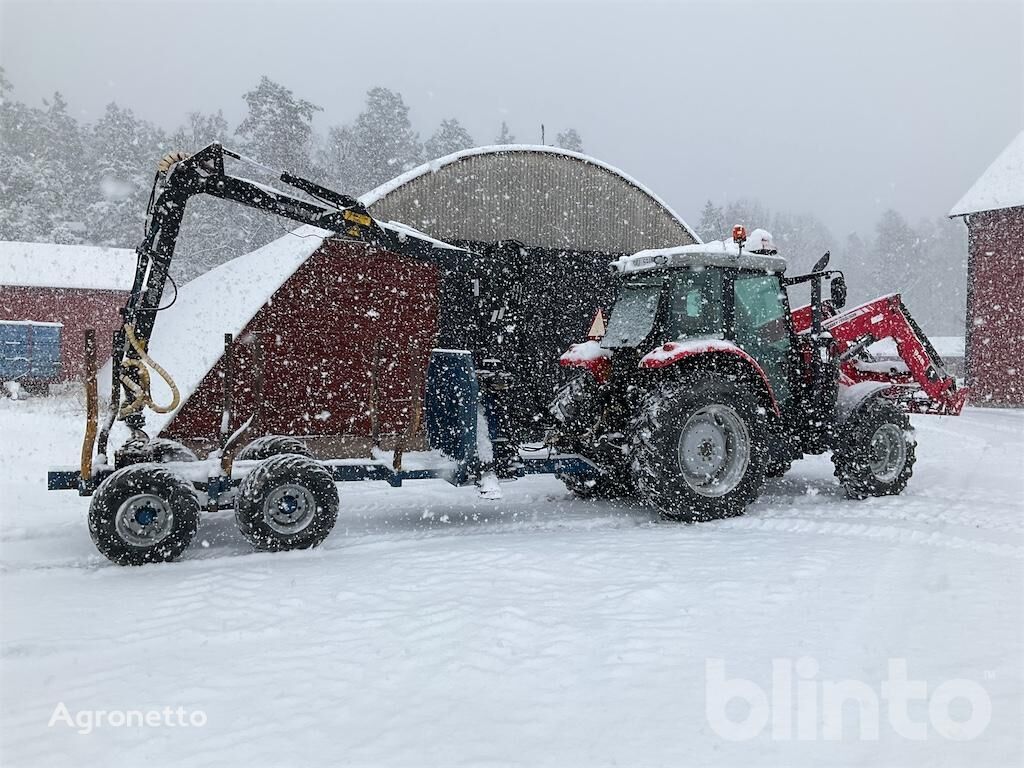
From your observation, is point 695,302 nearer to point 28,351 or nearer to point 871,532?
point 871,532

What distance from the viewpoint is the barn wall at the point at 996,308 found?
825 inches

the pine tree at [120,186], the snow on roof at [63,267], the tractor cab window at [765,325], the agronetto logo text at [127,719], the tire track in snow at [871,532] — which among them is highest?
the pine tree at [120,186]

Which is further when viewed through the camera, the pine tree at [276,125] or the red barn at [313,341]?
the pine tree at [276,125]

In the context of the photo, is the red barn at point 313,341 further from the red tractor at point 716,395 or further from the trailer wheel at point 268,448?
the red tractor at point 716,395

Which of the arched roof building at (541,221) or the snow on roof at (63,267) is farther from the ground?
the snow on roof at (63,267)

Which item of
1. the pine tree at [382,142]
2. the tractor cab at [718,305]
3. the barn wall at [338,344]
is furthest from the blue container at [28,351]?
the pine tree at [382,142]

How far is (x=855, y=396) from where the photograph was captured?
7.44 metres

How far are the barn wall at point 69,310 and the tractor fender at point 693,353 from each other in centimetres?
2348

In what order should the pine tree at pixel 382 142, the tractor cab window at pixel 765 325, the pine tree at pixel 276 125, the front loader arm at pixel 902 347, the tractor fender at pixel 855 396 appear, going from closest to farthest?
the tractor cab window at pixel 765 325 → the tractor fender at pixel 855 396 → the front loader arm at pixel 902 347 → the pine tree at pixel 276 125 → the pine tree at pixel 382 142

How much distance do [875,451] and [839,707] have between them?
517 centimetres

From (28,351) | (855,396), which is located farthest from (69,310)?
(855,396)

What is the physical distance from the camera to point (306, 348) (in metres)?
9.37

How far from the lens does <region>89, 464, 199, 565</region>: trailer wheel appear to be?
5207 millimetres

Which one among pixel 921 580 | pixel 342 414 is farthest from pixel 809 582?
pixel 342 414
